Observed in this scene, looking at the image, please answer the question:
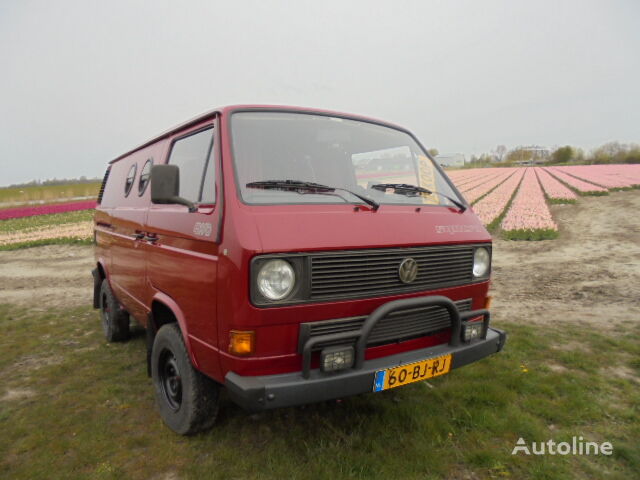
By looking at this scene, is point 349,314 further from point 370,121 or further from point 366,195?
point 370,121

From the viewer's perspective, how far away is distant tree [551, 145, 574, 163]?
86.8 meters

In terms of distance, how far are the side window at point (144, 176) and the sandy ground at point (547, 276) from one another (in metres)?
4.38

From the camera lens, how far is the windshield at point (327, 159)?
2.75m

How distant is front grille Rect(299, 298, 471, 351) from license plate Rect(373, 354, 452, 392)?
21 cm

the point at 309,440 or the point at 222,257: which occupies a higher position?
the point at 222,257

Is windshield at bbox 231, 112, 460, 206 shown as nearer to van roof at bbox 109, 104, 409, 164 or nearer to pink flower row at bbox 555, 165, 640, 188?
van roof at bbox 109, 104, 409, 164

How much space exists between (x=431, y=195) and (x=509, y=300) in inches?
162

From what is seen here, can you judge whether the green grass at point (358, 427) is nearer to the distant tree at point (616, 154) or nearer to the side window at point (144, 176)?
the side window at point (144, 176)

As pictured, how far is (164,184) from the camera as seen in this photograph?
2.69 meters

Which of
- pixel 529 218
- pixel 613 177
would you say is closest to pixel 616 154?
pixel 613 177

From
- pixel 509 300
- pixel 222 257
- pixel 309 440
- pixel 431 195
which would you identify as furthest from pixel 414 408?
pixel 509 300

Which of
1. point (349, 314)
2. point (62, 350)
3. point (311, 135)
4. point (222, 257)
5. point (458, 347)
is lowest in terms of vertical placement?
point (62, 350)

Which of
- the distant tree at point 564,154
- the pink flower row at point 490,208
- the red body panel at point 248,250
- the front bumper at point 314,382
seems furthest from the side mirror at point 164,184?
the distant tree at point 564,154

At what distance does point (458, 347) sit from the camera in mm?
2910
